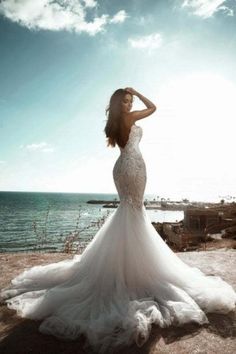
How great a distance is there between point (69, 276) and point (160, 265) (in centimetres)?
136

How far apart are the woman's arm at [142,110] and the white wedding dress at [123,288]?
0.72ft

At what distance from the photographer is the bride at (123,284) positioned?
3.16 m

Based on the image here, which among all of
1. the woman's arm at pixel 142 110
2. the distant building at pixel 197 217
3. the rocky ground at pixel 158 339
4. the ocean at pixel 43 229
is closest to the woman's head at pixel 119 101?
the woman's arm at pixel 142 110

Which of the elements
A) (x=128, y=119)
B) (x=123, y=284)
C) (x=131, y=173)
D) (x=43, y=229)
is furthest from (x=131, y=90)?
(x=43, y=229)

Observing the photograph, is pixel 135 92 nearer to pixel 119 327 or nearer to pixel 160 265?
pixel 160 265

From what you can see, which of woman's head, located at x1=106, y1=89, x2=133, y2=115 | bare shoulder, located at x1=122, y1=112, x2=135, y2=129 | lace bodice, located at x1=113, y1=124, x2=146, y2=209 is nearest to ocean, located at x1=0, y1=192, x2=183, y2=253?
lace bodice, located at x1=113, y1=124, x2=146, y2=209

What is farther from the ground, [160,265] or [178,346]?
[160,265]

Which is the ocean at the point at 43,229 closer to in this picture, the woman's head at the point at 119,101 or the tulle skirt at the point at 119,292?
the tulle skirt at the point at 119,292

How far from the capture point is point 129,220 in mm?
4305

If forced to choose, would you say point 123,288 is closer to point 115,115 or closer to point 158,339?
point 158,339

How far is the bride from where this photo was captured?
3.16 metres

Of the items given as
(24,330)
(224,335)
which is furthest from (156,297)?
(24,330)

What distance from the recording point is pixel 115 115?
464 centimetres

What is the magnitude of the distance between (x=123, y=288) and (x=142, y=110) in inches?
107
